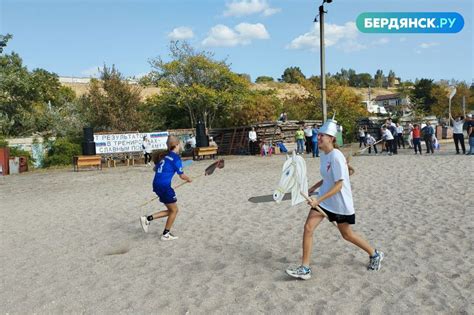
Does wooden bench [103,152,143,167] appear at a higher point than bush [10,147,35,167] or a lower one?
lower

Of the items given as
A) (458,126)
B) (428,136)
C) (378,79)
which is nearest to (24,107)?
(428,136)

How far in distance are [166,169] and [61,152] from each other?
21384 mm

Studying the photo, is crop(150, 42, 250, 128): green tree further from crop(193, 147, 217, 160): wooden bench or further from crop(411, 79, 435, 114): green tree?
crop(411, 79, 435, 114): green tree

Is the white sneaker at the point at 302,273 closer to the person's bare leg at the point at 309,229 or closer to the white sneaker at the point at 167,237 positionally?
the person's bare leg at the point at 309,229

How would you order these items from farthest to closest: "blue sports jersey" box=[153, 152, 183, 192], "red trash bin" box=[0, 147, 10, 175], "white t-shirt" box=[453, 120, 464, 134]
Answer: "red trash bin" box=[0, 147, 10, 175], "white t-shirt" box=[453, 120, 464, 134], "blue sports jersey" box=[153, 152, 183, 192]

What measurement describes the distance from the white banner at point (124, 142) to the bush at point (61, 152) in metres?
2.28

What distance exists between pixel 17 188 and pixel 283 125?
54.9 feet

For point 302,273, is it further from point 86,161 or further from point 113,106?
point 113,106

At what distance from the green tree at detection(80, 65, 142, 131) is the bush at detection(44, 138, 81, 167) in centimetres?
326

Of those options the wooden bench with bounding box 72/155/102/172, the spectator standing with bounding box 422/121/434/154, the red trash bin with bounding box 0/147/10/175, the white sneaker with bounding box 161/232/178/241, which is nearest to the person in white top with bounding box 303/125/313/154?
the spectator standing with bounding box 422/121/434/154

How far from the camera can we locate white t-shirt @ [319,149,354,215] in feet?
14.5

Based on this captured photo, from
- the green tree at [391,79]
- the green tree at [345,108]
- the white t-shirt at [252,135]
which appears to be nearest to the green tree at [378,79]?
the green tree at [391,79]

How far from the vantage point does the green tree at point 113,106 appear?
28.8 metres

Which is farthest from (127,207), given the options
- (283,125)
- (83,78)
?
(83,78)
